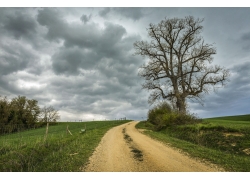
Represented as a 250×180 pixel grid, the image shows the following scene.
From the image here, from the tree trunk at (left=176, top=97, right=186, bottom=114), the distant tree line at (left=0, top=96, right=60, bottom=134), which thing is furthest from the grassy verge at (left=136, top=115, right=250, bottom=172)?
the distant tree line at (left=0, top=96, right=60, bottom=134)

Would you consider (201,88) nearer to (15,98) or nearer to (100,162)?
(100,162)

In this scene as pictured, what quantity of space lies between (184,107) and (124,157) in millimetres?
18979

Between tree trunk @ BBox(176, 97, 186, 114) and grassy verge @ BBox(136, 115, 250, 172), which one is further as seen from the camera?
tree trunk @ BBox(176, 97, 186, 114)

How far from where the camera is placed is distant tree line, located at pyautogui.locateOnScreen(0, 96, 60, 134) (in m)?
49.3

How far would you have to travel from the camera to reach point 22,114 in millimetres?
58062

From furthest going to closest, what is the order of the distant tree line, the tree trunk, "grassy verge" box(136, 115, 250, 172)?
the distant tree line, the tree trunk, "grassy verge" box(136, 115, 250, 172)

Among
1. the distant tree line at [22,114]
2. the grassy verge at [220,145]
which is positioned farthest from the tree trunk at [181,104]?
the distant tree line at [22,114]

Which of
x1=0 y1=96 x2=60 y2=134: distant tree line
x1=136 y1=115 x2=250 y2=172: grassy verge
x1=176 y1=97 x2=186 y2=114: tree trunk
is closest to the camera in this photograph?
x1=136 y1=115 x2=250 y2=172: grassy verge

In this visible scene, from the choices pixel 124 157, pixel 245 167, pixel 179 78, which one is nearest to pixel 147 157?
pixel 124 157

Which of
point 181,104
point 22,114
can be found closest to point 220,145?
point 181,104

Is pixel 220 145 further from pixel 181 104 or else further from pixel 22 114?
pixel 22 114

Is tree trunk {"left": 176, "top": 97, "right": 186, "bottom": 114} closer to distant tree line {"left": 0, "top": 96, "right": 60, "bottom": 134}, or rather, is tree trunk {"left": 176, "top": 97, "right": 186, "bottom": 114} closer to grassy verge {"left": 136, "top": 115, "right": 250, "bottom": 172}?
grassy verge {"left": 136, "top": 115, "right": 250, "bottom": 172}

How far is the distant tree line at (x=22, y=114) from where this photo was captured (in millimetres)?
49312

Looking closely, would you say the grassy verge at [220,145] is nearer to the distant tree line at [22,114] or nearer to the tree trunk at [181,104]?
the tree trunk at [181,104]
